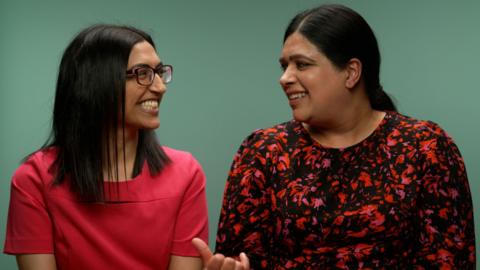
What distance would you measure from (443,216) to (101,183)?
3.11 feet

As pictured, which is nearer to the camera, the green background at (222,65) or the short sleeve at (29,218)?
the short sleeve at (29,218)

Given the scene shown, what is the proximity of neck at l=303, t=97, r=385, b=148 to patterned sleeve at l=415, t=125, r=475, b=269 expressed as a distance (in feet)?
0.55

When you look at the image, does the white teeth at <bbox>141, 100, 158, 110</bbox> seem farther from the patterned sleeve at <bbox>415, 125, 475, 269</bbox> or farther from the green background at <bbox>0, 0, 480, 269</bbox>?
the green background at <bbox>0, 0, 480, 269</bbox>

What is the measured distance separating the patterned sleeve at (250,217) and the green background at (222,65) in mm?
1072

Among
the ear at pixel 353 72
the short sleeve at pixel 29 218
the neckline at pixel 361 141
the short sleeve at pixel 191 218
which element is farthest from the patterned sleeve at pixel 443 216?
the short sleeve at pixel 29 218

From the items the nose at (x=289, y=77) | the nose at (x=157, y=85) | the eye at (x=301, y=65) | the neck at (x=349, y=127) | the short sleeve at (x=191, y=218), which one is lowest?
the short sleeve at (x=191, y=218)

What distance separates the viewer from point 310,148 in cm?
180

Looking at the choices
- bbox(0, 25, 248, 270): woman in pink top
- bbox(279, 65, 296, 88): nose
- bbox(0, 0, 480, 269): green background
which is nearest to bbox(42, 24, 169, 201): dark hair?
bbox(0, 25, 248, 270): woman in pink top

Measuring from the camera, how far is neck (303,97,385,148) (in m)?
1.79

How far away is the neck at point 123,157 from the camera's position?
1.86 m

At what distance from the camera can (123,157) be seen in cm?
188

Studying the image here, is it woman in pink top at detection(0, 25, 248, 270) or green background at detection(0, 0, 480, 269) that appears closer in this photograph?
woman in pink top at detection(0, 25, 248, 270)

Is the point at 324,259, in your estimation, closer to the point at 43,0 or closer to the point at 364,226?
the point at 364,226

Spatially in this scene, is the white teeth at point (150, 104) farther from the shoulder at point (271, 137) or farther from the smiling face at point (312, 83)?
the smiling face at point (312, 83)
